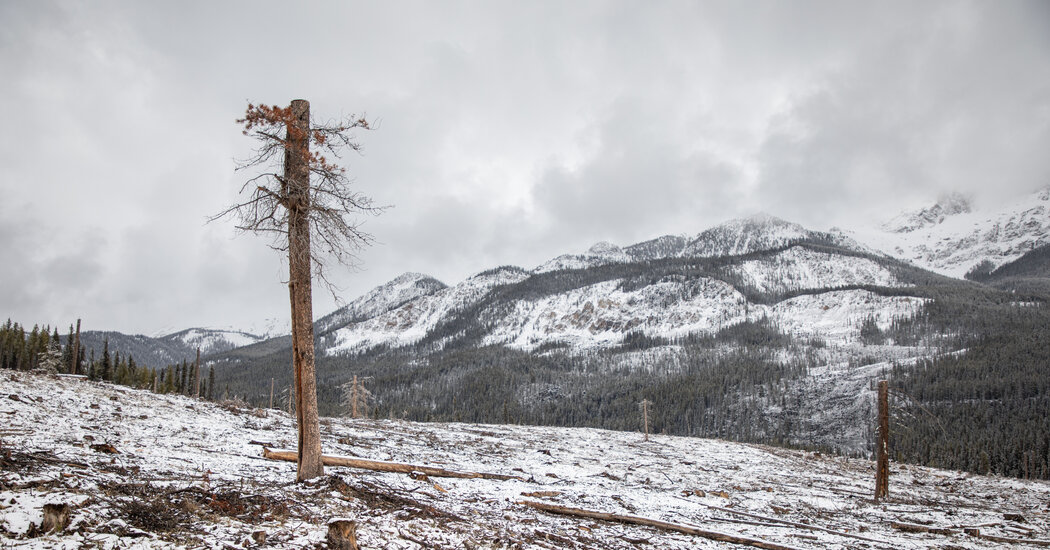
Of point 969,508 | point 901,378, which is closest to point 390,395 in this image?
point 901,378

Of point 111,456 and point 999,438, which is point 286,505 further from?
point 999,438

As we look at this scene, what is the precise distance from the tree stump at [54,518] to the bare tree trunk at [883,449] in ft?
85.2

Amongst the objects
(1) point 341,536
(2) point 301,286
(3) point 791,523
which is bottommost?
(3) point 791,523

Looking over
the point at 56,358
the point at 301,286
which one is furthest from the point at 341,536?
the point at 56,358

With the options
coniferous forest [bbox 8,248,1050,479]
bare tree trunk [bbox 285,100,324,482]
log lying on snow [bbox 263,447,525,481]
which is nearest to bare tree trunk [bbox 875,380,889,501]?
log lying on snow [bbox 263,447,525,481]

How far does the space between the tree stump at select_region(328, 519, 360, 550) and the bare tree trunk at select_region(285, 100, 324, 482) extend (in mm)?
3861

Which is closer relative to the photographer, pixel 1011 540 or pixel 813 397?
pixel 1011 540

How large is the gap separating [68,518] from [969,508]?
95.3ft

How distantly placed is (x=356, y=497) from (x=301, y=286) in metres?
4.21

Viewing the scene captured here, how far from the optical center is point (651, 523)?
11273mm

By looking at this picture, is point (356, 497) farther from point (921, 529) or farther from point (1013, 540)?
point (1013, 540)

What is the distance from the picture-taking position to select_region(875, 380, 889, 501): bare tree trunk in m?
21.4

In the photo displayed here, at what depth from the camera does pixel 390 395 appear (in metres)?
193

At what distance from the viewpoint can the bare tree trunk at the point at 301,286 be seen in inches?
383
